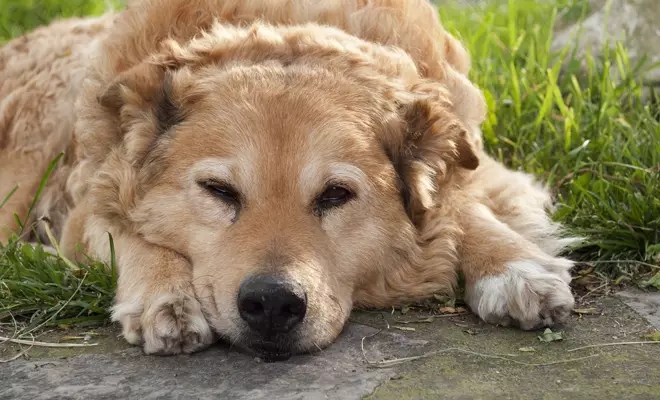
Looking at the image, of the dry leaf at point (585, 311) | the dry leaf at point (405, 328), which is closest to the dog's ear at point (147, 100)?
the dry leaf at point (405, 328)

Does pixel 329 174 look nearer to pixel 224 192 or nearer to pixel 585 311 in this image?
pixel 224 192

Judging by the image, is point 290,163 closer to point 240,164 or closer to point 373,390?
point 240,164

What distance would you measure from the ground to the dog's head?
155 millimetres

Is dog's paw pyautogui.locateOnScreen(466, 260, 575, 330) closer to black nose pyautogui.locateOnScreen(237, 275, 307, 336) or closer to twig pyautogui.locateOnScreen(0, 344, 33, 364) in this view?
black nose pyautogui.locateOnScreen(237, 275, 307, 336)

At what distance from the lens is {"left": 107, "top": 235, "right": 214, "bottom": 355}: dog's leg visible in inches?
119

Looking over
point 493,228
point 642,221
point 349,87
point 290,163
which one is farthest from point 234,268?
point 642,221

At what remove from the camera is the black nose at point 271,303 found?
9.55 feet

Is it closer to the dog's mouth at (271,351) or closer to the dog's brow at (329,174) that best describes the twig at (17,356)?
the dog's mouth at (271,351)

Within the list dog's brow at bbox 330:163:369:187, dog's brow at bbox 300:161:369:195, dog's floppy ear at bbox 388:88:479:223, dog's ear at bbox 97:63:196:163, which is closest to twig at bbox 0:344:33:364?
dog's ear at bbox 97:63:196:163

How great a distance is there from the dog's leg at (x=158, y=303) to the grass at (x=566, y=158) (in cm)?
20

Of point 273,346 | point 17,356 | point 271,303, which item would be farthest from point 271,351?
point 17,356

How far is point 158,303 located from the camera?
10.2 ft

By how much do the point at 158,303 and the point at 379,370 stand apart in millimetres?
848

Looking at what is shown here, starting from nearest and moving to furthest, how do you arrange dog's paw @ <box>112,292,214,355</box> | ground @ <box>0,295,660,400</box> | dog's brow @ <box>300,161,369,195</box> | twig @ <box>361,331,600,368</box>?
ground @ <box>0,295,660,400</box> → twig @ <box>361,331,600,368</box> → dog's paw @ <box>112,292,214,355</box> → dog's brow @ <box>300,161,369,195</box>
